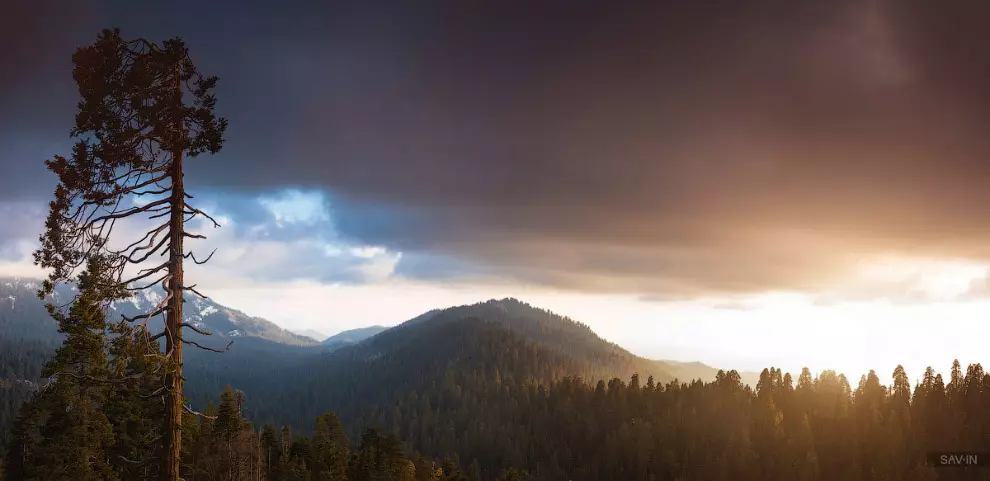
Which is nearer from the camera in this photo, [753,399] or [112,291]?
[112,291]

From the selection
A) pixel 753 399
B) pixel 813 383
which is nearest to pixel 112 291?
pixel 753 399

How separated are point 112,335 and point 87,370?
190cm

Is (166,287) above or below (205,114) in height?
below

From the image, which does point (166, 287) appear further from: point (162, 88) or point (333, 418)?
point (333, 418)

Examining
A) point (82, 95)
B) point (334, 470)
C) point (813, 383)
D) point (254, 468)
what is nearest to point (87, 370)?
point (82, 95)

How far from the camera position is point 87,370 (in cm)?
1605

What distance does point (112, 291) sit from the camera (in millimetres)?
15906

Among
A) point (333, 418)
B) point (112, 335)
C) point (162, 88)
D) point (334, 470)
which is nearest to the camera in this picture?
point (112, 335)

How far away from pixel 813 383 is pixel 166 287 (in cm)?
18448

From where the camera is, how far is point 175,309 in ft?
54.2

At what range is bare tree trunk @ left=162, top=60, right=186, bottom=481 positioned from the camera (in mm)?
16438

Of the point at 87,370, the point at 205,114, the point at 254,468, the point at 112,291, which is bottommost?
the point at 254,468

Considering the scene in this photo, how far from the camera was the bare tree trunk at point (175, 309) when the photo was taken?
53.9ft

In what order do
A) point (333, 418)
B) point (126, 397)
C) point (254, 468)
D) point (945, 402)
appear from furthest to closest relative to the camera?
point (945, 402)
point (333, 418)
point (254, 468)
point (126, 397)
